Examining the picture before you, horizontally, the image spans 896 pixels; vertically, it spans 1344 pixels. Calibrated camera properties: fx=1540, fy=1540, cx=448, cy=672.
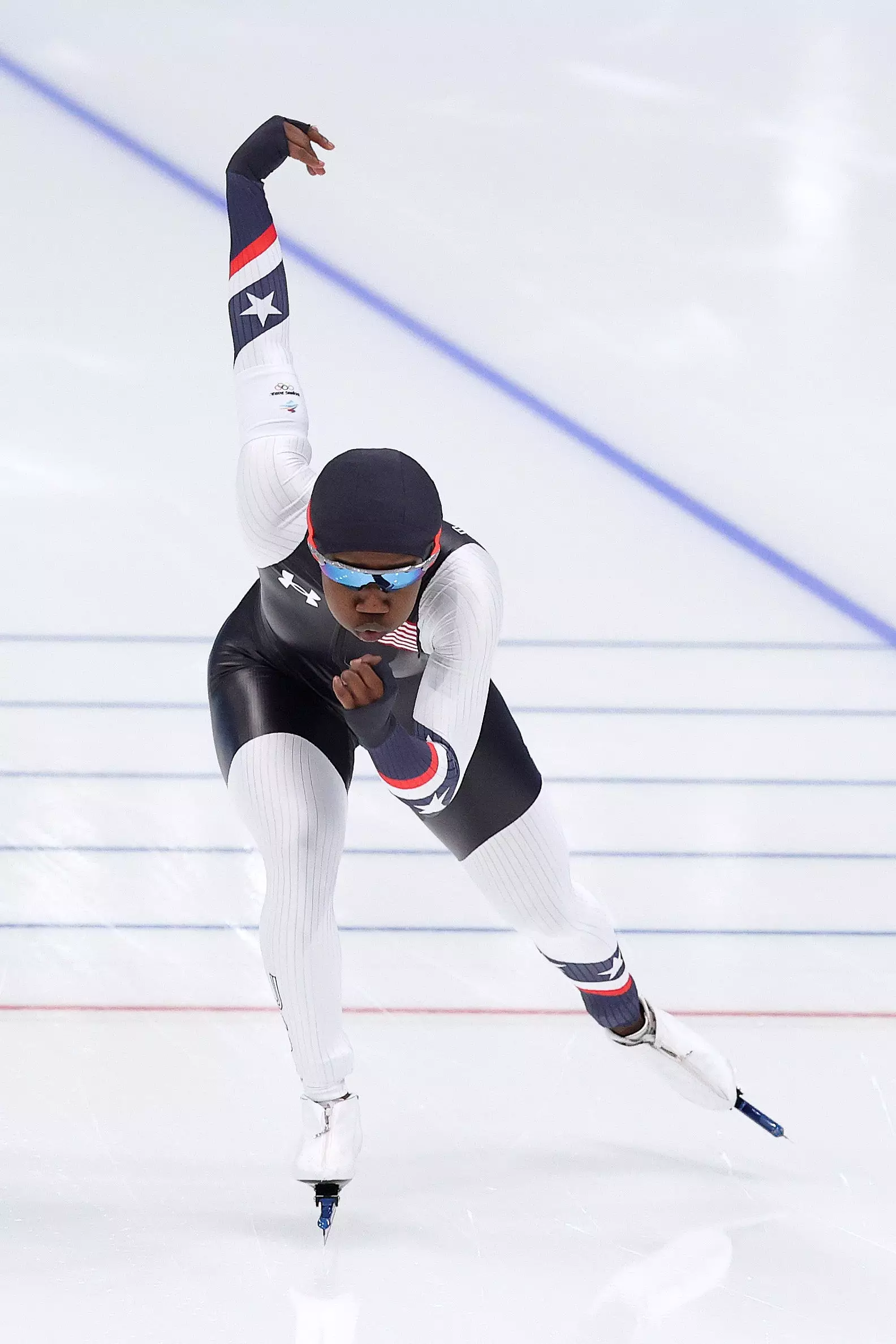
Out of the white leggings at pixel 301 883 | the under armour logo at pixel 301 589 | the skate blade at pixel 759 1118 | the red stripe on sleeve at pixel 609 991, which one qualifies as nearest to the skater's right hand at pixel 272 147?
the under armour logo at pixel 301 589

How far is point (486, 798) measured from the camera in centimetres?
281

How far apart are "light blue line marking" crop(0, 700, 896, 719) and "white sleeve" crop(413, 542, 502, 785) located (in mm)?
2119

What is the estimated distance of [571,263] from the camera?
5586mm

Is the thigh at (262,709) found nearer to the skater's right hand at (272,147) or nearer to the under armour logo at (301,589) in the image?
the under armour logo at (301,589)

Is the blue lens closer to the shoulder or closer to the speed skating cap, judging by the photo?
the speed skating cap

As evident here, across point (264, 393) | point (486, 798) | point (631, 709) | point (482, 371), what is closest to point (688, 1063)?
point (486, 798)

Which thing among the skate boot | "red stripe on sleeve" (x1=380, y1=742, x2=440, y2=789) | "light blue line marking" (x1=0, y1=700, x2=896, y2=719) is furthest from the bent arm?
"light blue line marking" (x1=0, y1=700, x2=896, y2=719)

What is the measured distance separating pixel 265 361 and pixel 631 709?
2.17 m

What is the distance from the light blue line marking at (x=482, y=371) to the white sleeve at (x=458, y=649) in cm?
271

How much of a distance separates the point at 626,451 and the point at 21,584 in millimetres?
2055

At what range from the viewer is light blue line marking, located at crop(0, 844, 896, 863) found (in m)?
4.11

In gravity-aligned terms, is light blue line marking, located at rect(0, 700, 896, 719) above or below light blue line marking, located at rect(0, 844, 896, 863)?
above

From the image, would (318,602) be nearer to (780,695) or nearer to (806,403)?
(780,695)

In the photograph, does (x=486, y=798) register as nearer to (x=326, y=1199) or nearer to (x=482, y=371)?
(x=326, y=1199)
